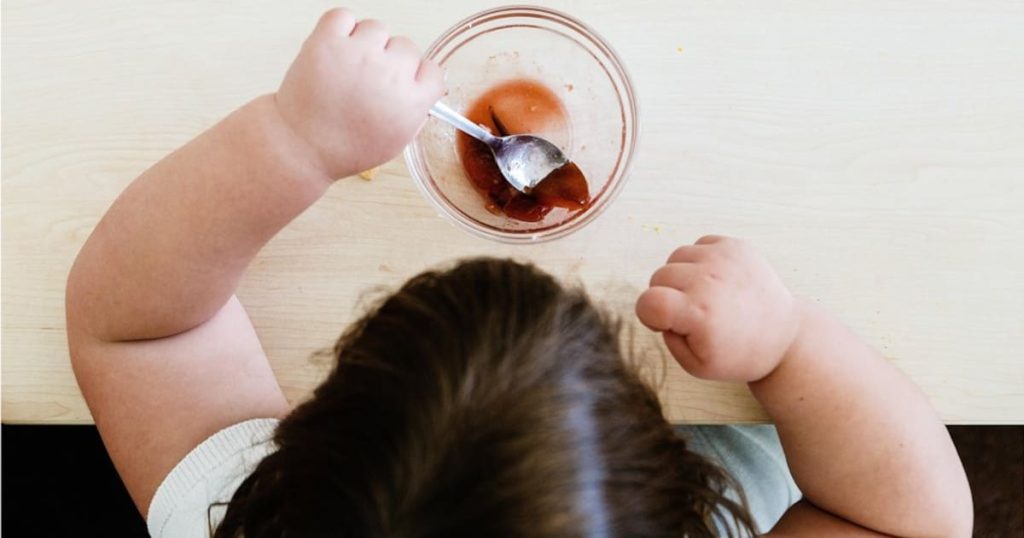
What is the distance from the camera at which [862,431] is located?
603 millimetres

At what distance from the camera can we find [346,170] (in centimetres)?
57

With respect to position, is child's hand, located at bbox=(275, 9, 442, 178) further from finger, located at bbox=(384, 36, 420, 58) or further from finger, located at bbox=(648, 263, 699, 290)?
finger, located at bbox=(648, 263, 699, 290)

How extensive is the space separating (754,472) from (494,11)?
43 centimetres

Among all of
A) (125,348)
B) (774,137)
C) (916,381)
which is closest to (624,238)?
(774,137)

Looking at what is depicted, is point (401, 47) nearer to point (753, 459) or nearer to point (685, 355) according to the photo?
point (685, 355)

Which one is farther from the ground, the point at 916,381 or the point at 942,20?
the point at 942,20

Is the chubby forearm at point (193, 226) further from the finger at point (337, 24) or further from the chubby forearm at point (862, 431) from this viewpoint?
the chubby forearm at point (862, 431)

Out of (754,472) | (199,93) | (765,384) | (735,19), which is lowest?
(754,472)

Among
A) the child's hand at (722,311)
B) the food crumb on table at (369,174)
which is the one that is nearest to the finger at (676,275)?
the child's hand at (722,311)

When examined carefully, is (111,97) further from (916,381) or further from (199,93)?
(916,381)

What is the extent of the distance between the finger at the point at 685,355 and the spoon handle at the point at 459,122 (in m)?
0.19

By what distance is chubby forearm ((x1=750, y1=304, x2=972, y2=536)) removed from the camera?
60 centimetres

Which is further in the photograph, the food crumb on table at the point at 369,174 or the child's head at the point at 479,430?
the food crumb on table at the point at 369,174

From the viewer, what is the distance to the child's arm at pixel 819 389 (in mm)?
574
